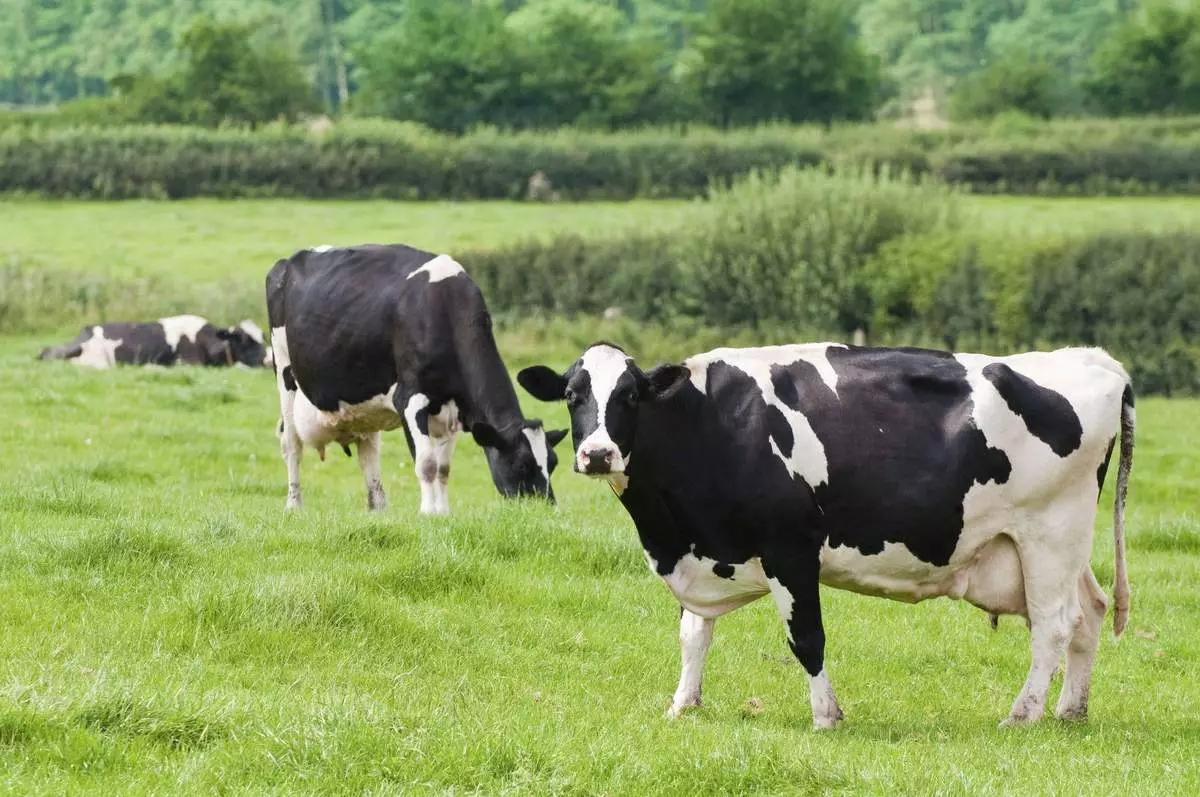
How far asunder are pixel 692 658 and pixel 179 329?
24.9m

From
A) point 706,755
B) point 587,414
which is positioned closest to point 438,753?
point 706,755

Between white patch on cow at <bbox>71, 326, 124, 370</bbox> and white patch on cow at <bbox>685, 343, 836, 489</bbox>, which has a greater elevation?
white patch on cow at <bbox>685, 343, 836, 489</bbox>

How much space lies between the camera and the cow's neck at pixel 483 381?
14125mm

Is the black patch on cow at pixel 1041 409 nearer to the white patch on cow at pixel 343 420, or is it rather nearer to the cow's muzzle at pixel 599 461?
the cow's muzzle at pixel 599 461

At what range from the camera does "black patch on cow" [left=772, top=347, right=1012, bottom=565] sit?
847 centimetres

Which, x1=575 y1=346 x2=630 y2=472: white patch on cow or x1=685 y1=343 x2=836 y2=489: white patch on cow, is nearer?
x1=575 y1=346 x2=630 y2=472: white patch on cow

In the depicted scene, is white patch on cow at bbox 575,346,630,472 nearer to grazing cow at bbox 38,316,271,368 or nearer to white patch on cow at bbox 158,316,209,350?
grazing cow at bbox 38,316,271,368

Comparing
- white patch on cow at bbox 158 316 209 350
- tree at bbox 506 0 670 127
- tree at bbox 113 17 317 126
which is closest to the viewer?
white patch on cow at bbox 158 316 209 350

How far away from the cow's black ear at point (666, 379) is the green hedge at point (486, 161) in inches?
2228

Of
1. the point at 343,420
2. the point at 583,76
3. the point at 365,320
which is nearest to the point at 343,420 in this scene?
the point at 343,420

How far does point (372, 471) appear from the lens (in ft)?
50.2

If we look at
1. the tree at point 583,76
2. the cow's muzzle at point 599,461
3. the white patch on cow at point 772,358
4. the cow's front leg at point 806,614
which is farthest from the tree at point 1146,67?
the cow's muzzle at point 599,461

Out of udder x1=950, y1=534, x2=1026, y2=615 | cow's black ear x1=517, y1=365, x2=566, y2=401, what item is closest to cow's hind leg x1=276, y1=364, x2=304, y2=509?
cow's black ear x1=517, y1=365, x2=566, y2=401

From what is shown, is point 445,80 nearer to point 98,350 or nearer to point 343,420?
point 98,350
